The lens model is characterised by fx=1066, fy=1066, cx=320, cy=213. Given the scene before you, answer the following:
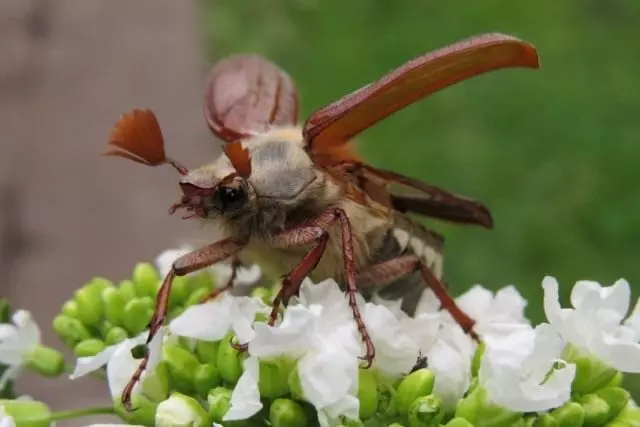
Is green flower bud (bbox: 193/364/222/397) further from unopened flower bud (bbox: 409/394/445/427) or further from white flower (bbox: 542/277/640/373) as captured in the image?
white flower (bbox: 542/277/640/373)

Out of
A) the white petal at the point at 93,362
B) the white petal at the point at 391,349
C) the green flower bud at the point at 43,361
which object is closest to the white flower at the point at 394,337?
the white petal at the point at 391,349

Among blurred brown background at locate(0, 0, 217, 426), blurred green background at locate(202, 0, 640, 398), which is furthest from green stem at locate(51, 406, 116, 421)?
blurred brown background at locate(0, 0, 217, 426)

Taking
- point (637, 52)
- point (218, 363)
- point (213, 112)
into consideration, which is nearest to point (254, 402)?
point (218, 363)

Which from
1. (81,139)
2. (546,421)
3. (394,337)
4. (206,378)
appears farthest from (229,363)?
(81,139)

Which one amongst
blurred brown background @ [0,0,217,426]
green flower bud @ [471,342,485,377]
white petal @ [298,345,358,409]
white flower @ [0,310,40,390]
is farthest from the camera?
blurred brown background @ [0,0,217,426]

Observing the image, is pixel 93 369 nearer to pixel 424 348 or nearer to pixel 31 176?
pixel 424 348

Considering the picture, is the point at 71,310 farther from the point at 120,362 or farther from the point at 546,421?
the point at 546,421
